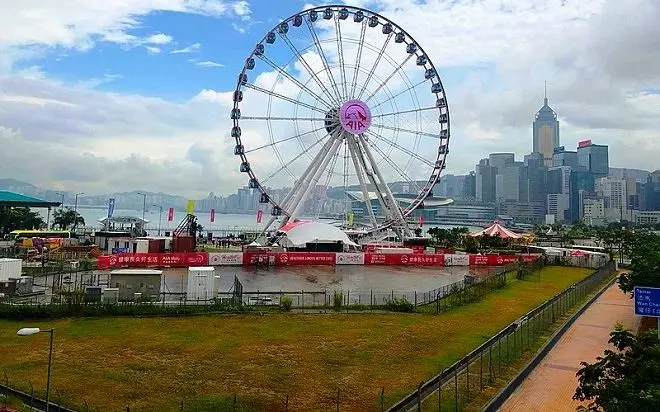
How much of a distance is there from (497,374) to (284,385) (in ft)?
20.1

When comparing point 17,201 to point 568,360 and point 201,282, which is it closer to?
point 201,282

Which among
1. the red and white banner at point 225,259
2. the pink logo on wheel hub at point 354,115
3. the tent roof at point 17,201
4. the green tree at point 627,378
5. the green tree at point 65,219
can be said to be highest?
the pink logo on wheel hub at point 354,115

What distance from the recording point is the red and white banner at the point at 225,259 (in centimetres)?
4438

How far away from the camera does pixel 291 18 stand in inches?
2115

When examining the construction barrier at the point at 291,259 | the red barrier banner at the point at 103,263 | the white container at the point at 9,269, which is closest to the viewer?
the white container at the point at 9,269

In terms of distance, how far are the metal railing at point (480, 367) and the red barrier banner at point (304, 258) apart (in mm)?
25819

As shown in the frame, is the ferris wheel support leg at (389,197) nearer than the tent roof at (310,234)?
No

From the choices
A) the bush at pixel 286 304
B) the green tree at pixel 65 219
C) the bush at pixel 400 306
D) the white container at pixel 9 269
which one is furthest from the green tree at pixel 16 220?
the bush at pixel 400 306

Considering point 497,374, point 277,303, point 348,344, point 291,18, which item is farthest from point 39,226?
point 497,374

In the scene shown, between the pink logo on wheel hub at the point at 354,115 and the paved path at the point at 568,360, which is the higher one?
the pink logo on wheel hub at the point at 354,115

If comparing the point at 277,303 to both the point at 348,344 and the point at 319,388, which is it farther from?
the point at 319,388

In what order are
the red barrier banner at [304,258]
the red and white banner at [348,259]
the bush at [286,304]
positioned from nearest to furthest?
1. the bush at [286,304]
2. the red barrier banner at [304,258]
3. the red and white banner at [348,259]

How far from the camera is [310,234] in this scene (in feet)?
185

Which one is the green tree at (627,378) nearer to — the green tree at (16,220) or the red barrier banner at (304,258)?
the red barrier banner at (304,258)
